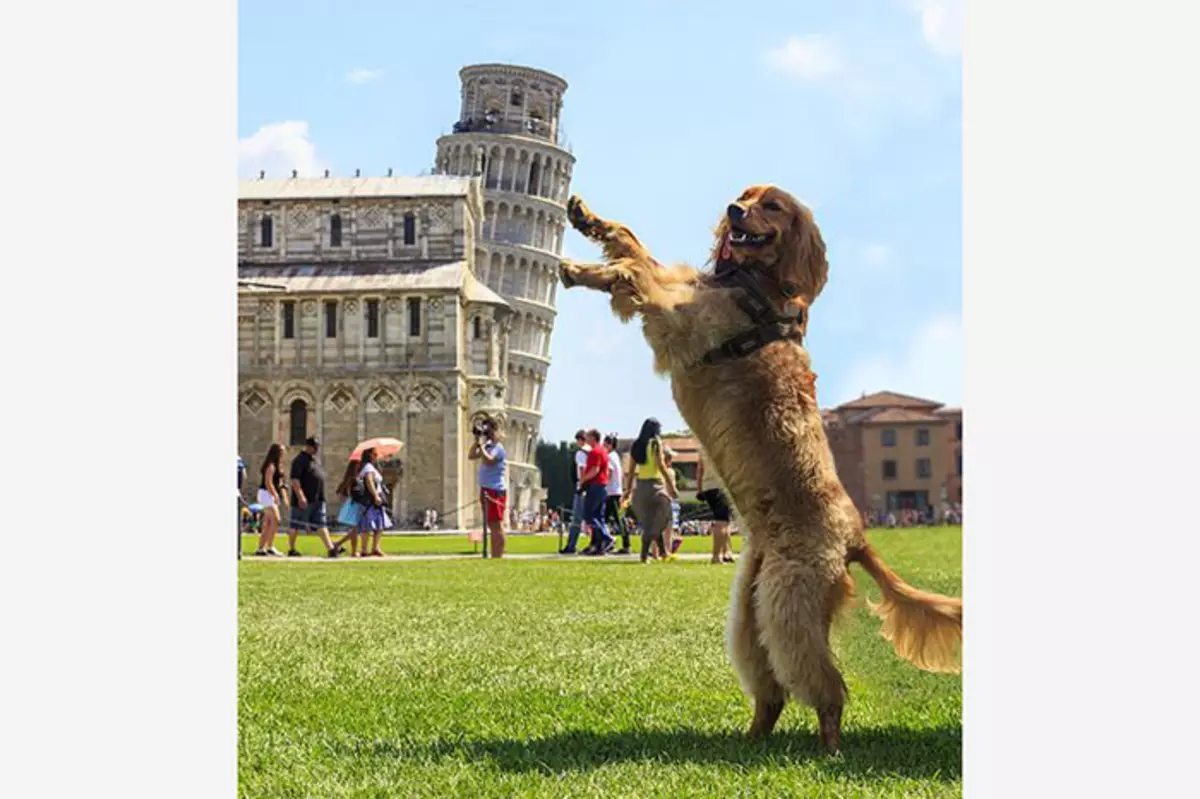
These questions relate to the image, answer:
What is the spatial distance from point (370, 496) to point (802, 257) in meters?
12.8

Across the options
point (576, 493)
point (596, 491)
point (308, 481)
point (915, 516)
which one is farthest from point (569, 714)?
point (576, 493)

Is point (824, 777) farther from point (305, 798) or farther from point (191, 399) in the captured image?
point (191, 399)

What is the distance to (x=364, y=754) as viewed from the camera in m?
3.24

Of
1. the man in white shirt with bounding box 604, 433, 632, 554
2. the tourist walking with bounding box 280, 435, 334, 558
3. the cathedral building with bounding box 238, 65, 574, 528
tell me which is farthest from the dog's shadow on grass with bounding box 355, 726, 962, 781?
the cathedral building with bounding box 238, 65, 574, 528

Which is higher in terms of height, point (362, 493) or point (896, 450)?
point (896, 450)

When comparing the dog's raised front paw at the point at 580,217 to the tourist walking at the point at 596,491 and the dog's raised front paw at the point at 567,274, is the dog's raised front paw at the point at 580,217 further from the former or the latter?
the tourist walking at the point at 596,491

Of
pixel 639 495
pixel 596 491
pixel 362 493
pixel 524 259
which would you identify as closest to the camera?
pixel 639 495

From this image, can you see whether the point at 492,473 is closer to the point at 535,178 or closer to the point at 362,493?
the point at 362,493

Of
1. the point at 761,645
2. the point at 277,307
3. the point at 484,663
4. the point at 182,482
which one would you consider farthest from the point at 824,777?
the point at 277,307

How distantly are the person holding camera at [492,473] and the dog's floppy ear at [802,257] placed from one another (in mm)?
10306

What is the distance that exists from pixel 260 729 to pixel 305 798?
861 millimetres

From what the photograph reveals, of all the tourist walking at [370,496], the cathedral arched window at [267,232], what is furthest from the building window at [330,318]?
the tourist walking at [370,496]

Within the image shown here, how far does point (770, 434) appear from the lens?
10.6 feet

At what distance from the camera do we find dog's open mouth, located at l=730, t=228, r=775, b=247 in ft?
10.7
